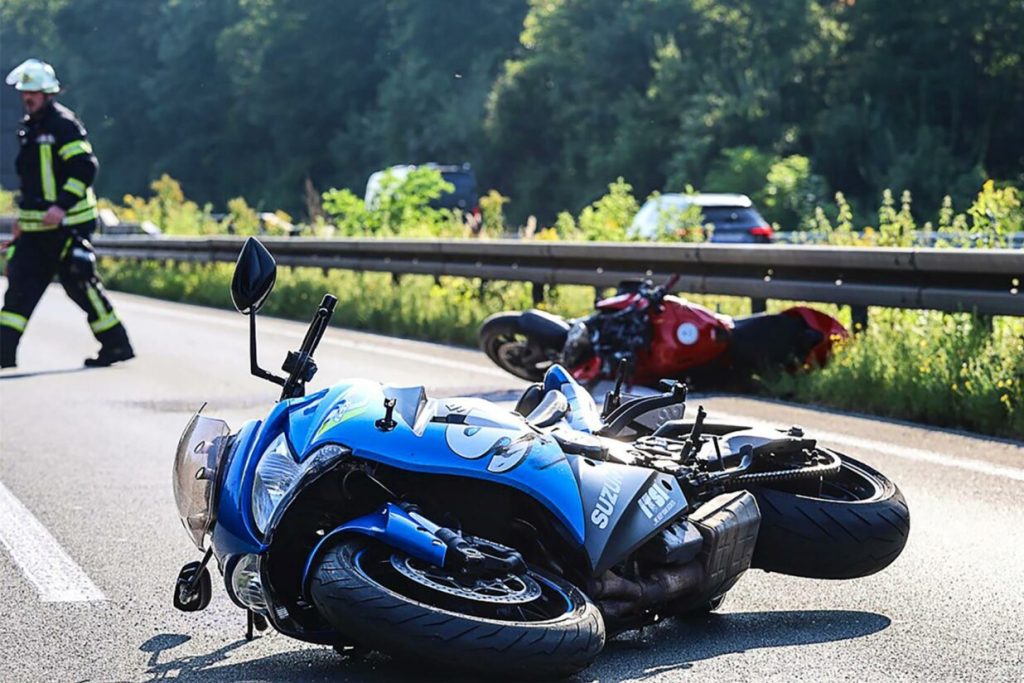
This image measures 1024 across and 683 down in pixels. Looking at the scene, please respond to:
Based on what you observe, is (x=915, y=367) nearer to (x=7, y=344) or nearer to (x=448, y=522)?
(x=448, y=522)

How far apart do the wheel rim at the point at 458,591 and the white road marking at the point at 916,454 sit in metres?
3.32

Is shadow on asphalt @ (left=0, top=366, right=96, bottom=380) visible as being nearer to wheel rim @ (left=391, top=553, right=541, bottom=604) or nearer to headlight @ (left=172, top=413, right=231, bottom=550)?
headlight @ (left=172, top=413, right=231, bottom=550)

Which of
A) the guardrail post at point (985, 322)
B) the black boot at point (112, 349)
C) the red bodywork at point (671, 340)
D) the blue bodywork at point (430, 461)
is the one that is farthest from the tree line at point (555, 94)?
the blue bodywork at point (430, 461)

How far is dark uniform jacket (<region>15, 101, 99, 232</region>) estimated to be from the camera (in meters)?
14.2

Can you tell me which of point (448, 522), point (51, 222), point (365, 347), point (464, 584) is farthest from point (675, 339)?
point (464, 584)

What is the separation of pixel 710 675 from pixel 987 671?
70 centimetres

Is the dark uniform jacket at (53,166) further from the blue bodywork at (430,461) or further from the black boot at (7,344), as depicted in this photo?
the blue bodywork at (430,461)

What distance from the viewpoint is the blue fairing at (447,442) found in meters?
4.68

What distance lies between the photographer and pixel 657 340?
1092cm

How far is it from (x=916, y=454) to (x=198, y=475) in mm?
4657

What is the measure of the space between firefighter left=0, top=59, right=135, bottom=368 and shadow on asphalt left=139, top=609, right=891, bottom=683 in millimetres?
9337

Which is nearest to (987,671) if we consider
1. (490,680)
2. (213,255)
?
(490,680)

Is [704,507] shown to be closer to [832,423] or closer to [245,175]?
[832,423]

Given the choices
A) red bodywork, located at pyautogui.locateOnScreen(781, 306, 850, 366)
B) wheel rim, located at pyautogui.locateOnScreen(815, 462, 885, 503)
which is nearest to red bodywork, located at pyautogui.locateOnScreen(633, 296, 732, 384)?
red bodywork, located at pyautogui.locateOnScreen(781, 306, 850, 366)
